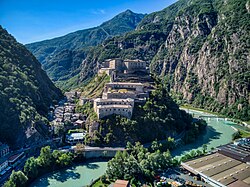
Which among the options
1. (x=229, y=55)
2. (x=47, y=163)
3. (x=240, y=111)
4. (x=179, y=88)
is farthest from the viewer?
(x=179, y=88)

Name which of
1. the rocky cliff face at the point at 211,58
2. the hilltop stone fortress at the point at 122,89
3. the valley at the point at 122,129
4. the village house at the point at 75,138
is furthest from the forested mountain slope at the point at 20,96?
the rocky cliff face at the point at 211,58

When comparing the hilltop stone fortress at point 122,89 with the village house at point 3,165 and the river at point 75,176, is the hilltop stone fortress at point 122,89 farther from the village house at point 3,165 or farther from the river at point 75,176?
the village house at point 3,165

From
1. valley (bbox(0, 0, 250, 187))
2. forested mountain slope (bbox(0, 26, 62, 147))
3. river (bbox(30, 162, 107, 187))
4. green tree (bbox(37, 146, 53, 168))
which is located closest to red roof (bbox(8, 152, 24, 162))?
valley (bbox(0, 0, 250, 187))

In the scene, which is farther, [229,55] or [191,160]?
[229,55]

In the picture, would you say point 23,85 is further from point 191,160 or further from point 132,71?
point 191,160

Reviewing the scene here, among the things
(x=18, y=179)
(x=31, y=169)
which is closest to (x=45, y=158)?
(x=31, y=169)

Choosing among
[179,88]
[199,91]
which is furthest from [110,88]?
[179,88]

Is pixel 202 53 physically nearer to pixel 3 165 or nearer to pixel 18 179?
pixel 3 165
